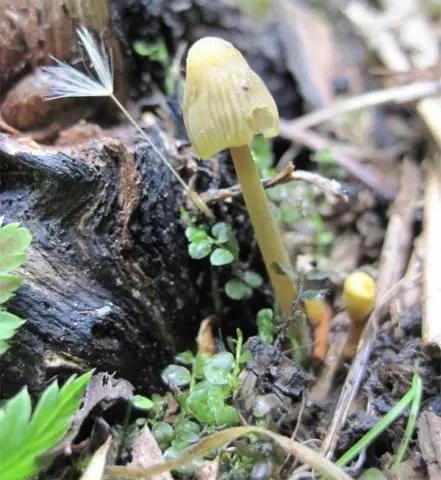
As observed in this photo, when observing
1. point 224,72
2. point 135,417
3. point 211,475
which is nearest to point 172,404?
point 135,417

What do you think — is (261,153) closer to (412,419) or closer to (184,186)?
(184,186)

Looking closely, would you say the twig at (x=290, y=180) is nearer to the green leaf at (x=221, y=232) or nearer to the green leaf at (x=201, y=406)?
the green leaf at (x=221, y=232)

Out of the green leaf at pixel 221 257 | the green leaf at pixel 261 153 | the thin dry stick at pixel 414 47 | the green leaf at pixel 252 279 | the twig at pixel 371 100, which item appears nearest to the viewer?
the green leaf at pixel 221 257

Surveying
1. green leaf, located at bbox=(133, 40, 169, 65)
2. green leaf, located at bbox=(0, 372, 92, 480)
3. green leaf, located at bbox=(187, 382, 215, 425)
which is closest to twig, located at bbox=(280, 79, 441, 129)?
green leaf, located at bbox=(133, 40, 169, 65)

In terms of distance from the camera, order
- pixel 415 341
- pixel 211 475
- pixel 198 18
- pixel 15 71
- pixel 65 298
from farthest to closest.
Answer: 1. pixel 198 18
2. pixel 15 71
3. pixel 415 341
4. pixel 65 298
5. pixel 211 475

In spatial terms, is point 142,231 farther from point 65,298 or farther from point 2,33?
point 2,33

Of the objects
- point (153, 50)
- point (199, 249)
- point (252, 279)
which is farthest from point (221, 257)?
point (153, 50)

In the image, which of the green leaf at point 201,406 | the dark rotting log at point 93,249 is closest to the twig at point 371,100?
the dark rotting log at point 93,249
